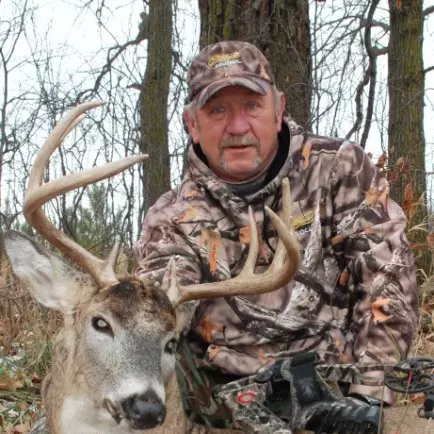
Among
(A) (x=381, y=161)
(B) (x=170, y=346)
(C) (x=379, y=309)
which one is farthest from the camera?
(A) (x=381, y=161)

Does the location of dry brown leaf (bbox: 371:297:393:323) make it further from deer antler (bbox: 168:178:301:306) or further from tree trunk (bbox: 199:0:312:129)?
tree trunk (bbox: 199:0:312:129)

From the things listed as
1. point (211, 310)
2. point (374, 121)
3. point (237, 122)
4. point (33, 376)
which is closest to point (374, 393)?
point (211, 310)

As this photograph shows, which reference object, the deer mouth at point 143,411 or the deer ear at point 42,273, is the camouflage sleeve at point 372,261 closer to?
the deer mouth at point 143,411

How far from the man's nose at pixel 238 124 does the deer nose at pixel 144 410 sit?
1702 mm

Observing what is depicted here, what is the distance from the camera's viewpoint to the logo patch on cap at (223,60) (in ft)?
14.2

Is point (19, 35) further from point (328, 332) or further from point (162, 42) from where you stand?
point (328, 332)

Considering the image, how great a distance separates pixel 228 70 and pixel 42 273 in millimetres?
1474

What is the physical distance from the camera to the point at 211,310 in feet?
14.1

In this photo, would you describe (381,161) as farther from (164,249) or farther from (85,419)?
(85,419)

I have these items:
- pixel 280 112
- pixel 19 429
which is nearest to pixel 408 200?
pixel 280 112

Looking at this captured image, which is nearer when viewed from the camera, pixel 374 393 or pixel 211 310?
pixel 374 393

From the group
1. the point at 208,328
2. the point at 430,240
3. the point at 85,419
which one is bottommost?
the point at 85,419

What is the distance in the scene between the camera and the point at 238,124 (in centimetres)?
430

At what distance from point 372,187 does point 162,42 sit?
455 cm
